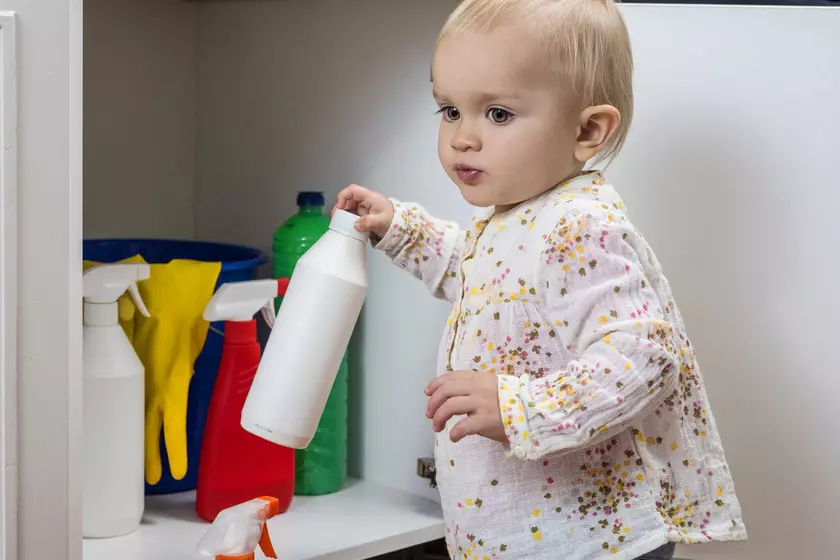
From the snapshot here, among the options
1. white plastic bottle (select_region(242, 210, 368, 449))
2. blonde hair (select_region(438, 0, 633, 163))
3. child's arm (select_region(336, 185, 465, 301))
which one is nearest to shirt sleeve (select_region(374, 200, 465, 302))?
child's arm (select_region(336, 185, 465, 301))

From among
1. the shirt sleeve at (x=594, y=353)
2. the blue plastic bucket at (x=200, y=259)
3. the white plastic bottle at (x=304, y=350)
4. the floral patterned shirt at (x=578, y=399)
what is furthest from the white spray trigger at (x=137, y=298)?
the shirt sleeve at (x=594, y=353)

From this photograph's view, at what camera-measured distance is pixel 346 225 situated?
971mm

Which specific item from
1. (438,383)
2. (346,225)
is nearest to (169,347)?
(346,225)

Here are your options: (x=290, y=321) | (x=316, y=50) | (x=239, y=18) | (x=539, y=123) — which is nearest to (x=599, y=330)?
(x=539, y=123)

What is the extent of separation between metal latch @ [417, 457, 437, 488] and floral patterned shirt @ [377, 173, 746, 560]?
261mm

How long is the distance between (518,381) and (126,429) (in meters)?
0.48

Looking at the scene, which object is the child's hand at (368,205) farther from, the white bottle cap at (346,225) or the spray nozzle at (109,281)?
the spray nozzle at (109,281)

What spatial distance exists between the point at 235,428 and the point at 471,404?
43 cm

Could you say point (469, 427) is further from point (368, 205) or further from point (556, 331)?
point (368, 205)

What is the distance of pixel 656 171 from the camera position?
1035 millimetres

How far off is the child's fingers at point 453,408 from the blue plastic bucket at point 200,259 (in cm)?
47

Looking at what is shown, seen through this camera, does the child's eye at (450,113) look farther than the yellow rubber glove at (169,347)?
No

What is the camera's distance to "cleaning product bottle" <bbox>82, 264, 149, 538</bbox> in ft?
3.49

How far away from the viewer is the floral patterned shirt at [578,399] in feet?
2.62
